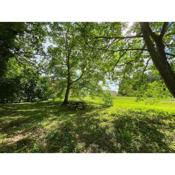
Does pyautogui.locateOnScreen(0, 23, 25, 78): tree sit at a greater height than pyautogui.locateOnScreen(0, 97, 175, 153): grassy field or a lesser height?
greater

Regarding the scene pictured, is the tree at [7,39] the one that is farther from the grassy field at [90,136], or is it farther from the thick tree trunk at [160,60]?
the thick tree trunk at [160,60]

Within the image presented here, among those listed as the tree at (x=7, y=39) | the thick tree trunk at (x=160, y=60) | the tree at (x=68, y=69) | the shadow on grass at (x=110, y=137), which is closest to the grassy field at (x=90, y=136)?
the shadow on grass at (x=110, y=137)

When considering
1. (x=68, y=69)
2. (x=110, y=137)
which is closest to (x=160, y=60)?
(x=110, y=137)

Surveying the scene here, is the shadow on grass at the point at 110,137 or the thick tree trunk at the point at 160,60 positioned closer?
the thick tree trunk at the point at 160,60

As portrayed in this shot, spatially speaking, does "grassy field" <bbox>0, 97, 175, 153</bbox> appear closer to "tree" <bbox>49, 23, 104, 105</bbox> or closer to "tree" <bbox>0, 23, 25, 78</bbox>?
"tree" <bbox>0, 23, 25, 78</bbox>

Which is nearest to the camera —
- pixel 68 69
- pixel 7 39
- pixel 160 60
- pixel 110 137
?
pixel 160 60

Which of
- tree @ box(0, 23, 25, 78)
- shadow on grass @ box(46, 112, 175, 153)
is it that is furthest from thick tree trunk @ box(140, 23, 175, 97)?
tree @ box(0, 23, 25, 78)

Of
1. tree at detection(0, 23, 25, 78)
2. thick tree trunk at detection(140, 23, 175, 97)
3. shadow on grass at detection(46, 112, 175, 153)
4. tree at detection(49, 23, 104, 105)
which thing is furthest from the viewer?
tree at detection(49, 23, 104, 105)

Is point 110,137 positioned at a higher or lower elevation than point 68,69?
lower

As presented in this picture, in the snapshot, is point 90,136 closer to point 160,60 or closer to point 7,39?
point 160,60

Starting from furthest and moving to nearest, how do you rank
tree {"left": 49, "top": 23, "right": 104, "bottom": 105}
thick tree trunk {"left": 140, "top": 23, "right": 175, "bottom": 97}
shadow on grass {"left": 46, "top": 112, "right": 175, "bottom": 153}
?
tree {"left": 49, "top": 23, "right": 104, "bottom": 105} < shadow on grass {"left": 46, "top": 112, "right": 175, "bottom": 153} < thick tree trunk {"left": 140, "top": 23, "right": 175, "bottom": 97}
